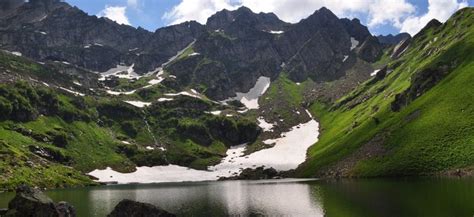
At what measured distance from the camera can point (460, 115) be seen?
493 ft

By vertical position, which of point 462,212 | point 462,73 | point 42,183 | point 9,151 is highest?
point 462,73

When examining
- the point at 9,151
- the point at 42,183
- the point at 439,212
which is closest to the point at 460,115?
the point at 439,212

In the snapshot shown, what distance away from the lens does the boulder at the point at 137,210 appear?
216 feet

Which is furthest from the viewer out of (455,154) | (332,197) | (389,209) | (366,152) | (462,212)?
(366,152)

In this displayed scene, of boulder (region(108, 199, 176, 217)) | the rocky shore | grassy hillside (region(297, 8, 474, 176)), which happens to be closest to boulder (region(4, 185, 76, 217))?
the rocky shore

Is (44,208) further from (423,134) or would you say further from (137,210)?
(423,134)

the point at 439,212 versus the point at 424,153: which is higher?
the point at 424,153

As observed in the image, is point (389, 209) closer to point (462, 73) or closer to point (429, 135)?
point (429, 135)

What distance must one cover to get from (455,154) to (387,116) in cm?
6334

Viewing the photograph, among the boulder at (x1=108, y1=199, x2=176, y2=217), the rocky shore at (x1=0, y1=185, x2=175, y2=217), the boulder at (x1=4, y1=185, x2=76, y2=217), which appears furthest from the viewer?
the boulder at (x1=108, y1=199, x2=176, y2=217)

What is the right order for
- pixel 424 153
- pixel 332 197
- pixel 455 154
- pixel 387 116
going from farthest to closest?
pixel 387 116
pixel 424 153
pixel 455 154
pixel 332 197

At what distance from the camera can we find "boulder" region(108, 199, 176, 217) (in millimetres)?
65875

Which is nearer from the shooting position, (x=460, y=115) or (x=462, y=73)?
(x=460, y=115)

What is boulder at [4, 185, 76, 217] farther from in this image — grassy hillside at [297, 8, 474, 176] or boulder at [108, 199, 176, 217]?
grassy hillside at [297, 8, 474, 176]
